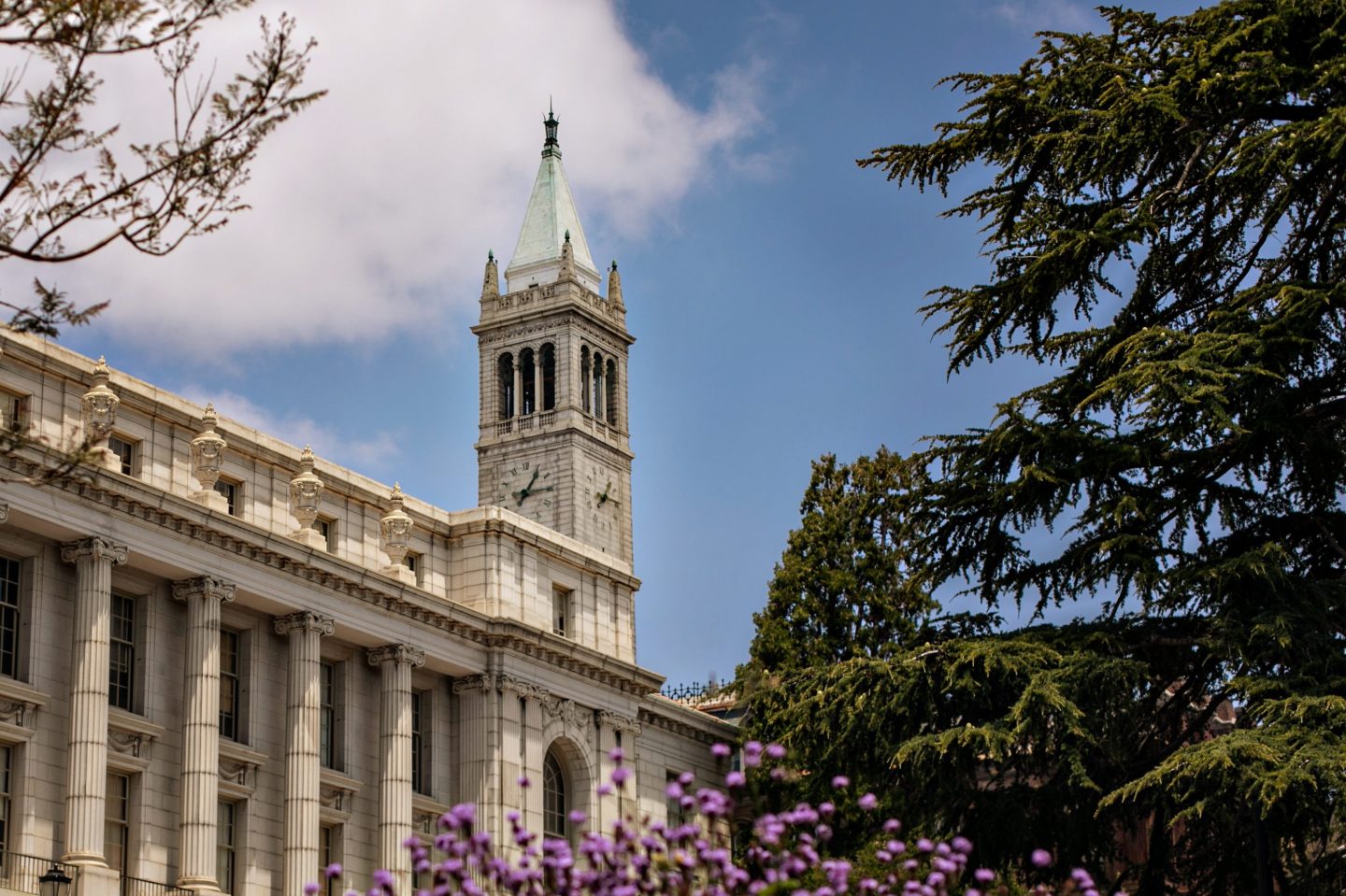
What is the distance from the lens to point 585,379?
110 metres

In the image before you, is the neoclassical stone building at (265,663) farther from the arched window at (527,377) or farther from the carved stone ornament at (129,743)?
the arched window at (527,377)

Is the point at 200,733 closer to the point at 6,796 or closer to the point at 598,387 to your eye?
the point at 6,796

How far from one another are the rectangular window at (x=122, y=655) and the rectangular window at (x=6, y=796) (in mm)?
2688

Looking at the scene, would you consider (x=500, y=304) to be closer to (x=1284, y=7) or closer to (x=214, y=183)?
(x=1284, y=7)

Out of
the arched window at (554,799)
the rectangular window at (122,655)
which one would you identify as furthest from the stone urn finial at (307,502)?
the arched window at (554,799)

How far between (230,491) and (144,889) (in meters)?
9.17

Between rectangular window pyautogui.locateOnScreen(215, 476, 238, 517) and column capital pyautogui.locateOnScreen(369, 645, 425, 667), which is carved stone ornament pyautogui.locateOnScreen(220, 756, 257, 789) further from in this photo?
rectangular window pyautogui.locateOnScreen(215, 476, 238, 517)

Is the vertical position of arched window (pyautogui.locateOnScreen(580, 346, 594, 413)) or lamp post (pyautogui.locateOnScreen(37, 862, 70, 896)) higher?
arched window (pyautogui.locateOnScreen(580, 346, 594, 413))

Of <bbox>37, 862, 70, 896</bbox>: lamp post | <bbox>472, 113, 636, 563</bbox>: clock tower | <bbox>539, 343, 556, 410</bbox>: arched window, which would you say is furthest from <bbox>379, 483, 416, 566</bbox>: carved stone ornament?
<bbox>539, 343, 556, 410</bbox>: arched window

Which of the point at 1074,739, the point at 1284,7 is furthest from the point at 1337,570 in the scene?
the point at 1284,7

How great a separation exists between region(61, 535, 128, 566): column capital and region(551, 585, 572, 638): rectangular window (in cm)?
1540

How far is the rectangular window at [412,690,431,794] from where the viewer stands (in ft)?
165

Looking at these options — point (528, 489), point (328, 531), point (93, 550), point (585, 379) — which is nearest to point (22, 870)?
point (93, 550)

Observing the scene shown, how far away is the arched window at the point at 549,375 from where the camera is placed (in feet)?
357
